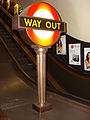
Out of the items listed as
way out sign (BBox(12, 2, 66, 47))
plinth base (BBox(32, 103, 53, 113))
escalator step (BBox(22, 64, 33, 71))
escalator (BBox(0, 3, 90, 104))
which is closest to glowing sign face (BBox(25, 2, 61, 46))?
way out sign (BBox(12, 2, 66, 47))

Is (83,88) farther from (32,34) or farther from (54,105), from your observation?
(32,34)

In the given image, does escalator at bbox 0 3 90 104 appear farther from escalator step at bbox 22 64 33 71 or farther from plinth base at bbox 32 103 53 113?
plinth base at bbox 32 103 53 113

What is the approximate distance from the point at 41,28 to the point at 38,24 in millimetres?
37

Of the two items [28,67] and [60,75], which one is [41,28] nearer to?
[60,75]

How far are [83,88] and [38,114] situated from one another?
5.62 feet

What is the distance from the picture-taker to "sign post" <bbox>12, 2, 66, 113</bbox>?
1.11 m

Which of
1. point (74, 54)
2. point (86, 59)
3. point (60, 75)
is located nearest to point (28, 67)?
point (60, 75)

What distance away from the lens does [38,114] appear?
1.23 metres

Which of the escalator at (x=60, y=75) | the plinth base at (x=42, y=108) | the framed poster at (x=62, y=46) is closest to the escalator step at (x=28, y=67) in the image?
the escalator at (x=60, y=75)

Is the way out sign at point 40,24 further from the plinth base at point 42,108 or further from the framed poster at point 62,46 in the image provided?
the framed poster at point 62,46

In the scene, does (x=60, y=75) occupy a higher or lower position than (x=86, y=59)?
lower

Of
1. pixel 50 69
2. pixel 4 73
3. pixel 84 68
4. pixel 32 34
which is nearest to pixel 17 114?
pixel 32 34

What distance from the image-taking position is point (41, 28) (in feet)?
3.80

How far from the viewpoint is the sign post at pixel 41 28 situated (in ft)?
3.64
